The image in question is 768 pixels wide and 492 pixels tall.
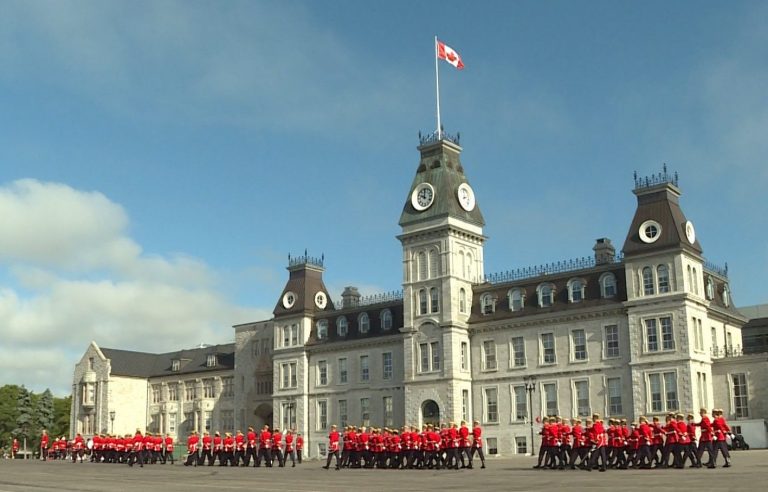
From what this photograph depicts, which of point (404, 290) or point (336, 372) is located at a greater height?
point (404, 290)

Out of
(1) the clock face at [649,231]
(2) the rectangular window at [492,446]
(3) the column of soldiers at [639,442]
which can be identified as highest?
(1) the clock face at [649,231]

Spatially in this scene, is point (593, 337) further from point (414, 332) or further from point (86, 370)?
point (86, 370)

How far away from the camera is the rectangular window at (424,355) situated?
218ft

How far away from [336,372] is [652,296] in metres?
28.1

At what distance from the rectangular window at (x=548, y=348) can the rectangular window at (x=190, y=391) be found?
43.3m

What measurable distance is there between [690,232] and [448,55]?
2116 centimetres

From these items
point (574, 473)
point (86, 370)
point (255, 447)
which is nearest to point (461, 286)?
point (255, 447)

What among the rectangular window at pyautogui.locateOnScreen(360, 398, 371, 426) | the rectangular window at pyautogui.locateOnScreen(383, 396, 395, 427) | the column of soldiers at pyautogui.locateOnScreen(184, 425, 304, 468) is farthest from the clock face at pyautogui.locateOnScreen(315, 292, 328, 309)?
the column of soldiers at pyautogui.locateOnScreen(184, 425, 304, 468)

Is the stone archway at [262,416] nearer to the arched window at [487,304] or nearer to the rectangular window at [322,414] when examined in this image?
the rectangular window at [322,414]

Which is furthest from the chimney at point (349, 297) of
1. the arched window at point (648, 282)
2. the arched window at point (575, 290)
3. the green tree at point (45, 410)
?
the green tree at point (45, 410)

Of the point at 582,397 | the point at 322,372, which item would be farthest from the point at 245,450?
the point at 322,372

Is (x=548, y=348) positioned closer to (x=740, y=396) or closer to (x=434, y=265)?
(x=434, y=265)

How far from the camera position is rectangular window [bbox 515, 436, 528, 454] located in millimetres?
62194

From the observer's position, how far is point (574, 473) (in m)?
31.6
